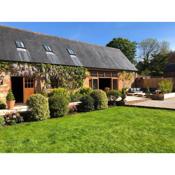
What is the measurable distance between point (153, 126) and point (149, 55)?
134 ft

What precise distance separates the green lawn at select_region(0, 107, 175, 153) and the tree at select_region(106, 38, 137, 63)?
3336 cm

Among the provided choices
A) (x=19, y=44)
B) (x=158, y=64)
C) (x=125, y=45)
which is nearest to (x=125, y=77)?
(x=19, y=44)

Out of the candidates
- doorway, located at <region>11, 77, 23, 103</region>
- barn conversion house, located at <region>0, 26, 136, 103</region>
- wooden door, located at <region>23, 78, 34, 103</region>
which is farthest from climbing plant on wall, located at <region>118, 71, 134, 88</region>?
doorway, located at <region>11, 77, 23, 103</region>

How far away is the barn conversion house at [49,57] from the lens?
15117mm

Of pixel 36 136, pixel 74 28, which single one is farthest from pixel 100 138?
pixel 74 28

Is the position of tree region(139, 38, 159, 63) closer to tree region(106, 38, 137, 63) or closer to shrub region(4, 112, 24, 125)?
tree region(106, 38, 137, 63)

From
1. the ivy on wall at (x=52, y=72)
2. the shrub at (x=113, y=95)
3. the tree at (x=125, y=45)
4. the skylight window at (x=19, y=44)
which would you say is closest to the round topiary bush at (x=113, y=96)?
the shrub at (x=113, y=95)

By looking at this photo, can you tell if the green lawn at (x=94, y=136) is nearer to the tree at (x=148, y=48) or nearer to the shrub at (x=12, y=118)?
the shrub at (x=12, y=118)

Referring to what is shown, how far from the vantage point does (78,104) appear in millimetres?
12672

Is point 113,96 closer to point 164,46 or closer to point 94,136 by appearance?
point 94,136

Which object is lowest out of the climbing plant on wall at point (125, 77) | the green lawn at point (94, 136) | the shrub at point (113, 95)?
the green lawn at point (94, 136)

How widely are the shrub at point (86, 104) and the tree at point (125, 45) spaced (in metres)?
30.8
